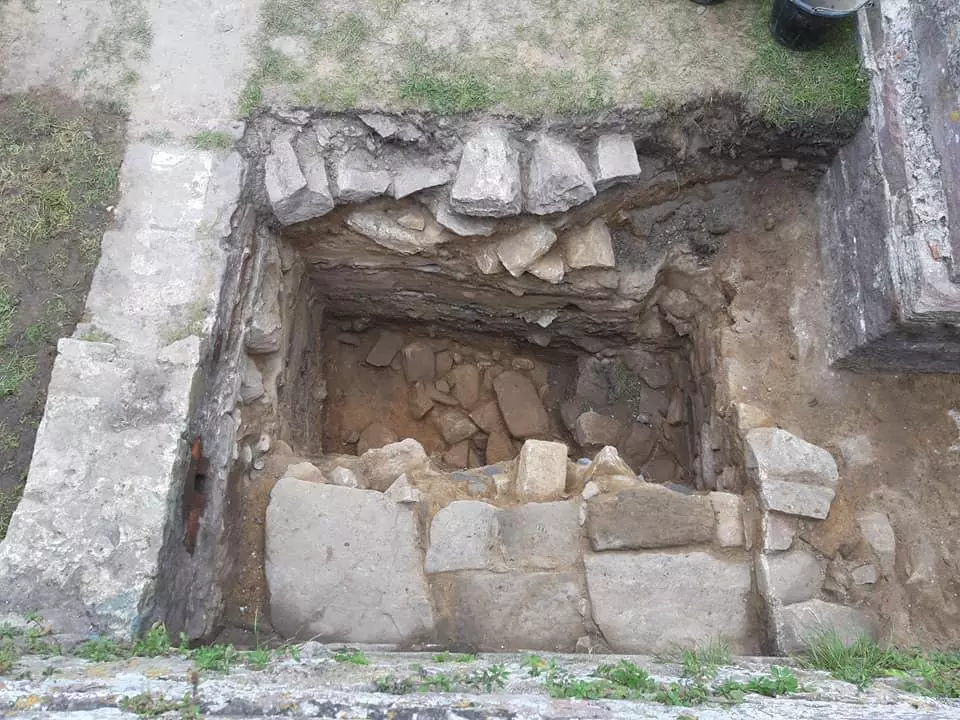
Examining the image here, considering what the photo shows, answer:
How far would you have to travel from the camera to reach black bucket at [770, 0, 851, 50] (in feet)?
11.0

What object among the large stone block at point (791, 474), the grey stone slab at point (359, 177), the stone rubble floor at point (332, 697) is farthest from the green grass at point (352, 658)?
the grey stone slab at point (359, 177)

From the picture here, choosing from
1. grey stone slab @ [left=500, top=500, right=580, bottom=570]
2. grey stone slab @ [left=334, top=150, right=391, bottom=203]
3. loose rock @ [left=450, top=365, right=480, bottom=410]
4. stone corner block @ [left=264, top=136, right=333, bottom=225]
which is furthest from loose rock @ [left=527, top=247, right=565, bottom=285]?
loose rock @ [left=450, top=365, right=480, bottom=410]

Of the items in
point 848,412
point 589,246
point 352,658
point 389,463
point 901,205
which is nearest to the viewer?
point 352,658

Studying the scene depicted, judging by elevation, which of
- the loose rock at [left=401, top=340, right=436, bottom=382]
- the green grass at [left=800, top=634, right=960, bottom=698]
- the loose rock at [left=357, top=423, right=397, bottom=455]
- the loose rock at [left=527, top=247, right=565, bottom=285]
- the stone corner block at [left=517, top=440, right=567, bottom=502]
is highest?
the loose rock at [left=527, top=247, right=565, bottom=285]

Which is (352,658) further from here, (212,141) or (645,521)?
(212,141)

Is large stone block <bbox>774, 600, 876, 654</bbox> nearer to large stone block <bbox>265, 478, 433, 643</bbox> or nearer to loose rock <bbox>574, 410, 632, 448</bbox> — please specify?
large stone block <bbox>265, 478, 433, 643</bbox>

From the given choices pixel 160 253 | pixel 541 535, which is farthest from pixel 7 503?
pixel 541 535

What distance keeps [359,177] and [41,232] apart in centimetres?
151

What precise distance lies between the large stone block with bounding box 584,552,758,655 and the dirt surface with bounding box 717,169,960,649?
1.62 ft

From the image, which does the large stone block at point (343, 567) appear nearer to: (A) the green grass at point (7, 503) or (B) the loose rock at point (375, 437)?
(A) the green grass at point (7, 503)

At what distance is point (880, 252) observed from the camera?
128 inches

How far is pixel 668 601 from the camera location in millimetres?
3250

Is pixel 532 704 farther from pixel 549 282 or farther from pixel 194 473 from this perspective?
pixel 549 282

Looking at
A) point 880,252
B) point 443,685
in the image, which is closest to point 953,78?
point 880,252
